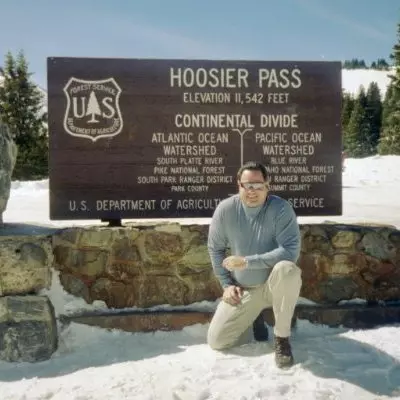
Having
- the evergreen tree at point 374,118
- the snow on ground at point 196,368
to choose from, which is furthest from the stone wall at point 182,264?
the evergreen tree at point 374,118

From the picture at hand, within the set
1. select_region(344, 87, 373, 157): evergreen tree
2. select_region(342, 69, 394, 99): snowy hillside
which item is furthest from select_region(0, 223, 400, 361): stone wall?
select_region(342, 69, 394, 99): snowy hillside

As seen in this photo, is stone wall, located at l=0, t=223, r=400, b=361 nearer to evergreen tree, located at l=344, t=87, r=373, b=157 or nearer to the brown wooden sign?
the brown wooden sign

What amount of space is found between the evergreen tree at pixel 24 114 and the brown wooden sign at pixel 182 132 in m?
19.8

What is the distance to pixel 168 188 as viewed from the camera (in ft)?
16.0

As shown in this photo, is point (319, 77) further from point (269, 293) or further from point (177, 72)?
point (269, 293)

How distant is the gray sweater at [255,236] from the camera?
353 centimetres

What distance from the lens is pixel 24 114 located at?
25.0 m

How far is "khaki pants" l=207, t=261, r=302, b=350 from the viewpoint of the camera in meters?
3.44

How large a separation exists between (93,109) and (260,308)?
2.43 meters

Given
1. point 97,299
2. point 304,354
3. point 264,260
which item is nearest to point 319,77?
point 264,260

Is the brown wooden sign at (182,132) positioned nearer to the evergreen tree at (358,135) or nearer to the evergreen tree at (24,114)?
the evergreen tree at (24,114)

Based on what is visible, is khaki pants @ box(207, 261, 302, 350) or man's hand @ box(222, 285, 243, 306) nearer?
khaki pants @ box(207, 261, 302, 350)

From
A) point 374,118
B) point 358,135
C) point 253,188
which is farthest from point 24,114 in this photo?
point 374,118

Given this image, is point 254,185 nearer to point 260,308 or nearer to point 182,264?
point 260,308
